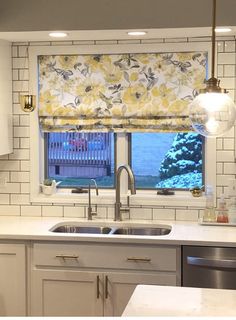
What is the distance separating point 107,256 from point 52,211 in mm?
838

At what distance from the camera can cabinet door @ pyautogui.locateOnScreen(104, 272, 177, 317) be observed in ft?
11.4

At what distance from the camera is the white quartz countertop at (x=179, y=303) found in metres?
2.11

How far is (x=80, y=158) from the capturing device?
14.0 ft

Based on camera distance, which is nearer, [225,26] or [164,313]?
[164,313]

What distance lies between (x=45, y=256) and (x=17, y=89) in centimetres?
134

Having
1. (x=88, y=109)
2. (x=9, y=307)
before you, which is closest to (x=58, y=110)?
(x=88, y=109)

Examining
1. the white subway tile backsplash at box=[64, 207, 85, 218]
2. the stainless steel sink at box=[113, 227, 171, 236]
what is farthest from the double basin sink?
the white subway tile backsplash at box=[64, 207, 85, 218]

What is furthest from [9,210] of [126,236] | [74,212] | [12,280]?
[126,236]

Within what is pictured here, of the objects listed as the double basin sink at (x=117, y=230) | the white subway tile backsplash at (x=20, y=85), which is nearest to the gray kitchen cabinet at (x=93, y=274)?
the double basin sink at (x=117, y=230)

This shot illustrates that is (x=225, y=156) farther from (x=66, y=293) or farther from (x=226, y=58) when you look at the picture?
(x=66, y=293)

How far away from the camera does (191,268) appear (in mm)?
3420

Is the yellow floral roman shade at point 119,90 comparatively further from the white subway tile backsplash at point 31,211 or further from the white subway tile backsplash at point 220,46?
the white subway tile backsplash at point 31,211

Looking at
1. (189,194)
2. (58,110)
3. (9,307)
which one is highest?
(58,110)

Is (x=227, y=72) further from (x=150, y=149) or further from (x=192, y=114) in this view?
(x=192, y=114)
